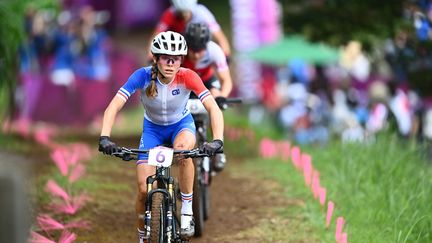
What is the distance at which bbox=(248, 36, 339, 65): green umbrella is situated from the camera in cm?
2186

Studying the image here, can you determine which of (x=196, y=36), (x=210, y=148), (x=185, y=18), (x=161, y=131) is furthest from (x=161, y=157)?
(x=185, y=18)

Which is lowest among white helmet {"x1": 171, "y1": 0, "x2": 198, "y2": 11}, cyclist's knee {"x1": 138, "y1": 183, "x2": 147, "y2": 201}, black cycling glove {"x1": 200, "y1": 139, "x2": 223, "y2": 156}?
cyclist's knee {"x1": 138, "y1": 183, "x2": 147, "y2": 201}

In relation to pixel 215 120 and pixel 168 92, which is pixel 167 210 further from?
pixel 168 92

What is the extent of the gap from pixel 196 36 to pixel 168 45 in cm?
194

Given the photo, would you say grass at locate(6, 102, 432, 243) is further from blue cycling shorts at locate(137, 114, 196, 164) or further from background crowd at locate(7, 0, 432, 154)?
background crowd at locate(7, 0, 432, 154)

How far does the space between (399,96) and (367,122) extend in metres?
0.89

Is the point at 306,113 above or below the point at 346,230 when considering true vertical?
above

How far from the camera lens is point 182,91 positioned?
8062 millimetres

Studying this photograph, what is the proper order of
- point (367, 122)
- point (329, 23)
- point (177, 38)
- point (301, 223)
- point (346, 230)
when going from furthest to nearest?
1. point (367, 122)
2. point (329, 23)
3. point (301, 223)
4. point (346, 230)
5. point (177, 38)

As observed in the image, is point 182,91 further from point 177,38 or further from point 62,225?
point 62,225

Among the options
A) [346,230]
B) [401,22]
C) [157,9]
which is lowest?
[346,230]

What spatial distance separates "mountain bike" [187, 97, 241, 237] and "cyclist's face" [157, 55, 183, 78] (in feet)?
4.92

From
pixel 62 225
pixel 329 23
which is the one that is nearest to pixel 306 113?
pixel 329 23

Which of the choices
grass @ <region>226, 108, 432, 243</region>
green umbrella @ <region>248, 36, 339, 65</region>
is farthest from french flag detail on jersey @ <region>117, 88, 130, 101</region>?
green umbrella @ <region>248, 36, 339, 65</region>
